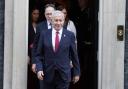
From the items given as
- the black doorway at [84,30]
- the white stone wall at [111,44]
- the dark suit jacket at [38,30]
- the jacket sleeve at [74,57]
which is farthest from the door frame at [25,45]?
the jacket sleeve at [74,57]

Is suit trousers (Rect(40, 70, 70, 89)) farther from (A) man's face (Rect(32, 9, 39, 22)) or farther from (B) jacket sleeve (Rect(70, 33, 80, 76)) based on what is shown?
(A) man's face (Rect(32, 9, 39, 22))

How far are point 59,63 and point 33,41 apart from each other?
3.13ft

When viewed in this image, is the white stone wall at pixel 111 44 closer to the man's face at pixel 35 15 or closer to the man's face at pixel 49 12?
the man's face at pixel 49 12

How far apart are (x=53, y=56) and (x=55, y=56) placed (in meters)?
0.03

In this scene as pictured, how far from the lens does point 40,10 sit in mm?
9430

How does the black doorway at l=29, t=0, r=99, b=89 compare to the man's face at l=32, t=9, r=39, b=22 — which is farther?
the black doorway at l=29, t=0, r=99, b=89

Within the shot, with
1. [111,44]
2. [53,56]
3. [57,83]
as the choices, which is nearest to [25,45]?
[53,56]

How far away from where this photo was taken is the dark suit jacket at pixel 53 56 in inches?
313

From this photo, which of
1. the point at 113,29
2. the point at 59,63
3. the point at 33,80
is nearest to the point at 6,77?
the point at 33,80

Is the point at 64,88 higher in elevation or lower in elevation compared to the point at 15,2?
lower

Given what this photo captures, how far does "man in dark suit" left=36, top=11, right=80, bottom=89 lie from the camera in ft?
26.0

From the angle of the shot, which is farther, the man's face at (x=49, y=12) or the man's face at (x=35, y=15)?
the man's face at (x=35, y=15)

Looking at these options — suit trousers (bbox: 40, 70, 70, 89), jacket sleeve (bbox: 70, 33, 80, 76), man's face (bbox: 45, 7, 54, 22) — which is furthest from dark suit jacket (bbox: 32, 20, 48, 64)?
jacket sleeve (bbox: 70, 33, 80, 76)

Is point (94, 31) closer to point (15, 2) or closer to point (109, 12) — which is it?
point (109, 12)
